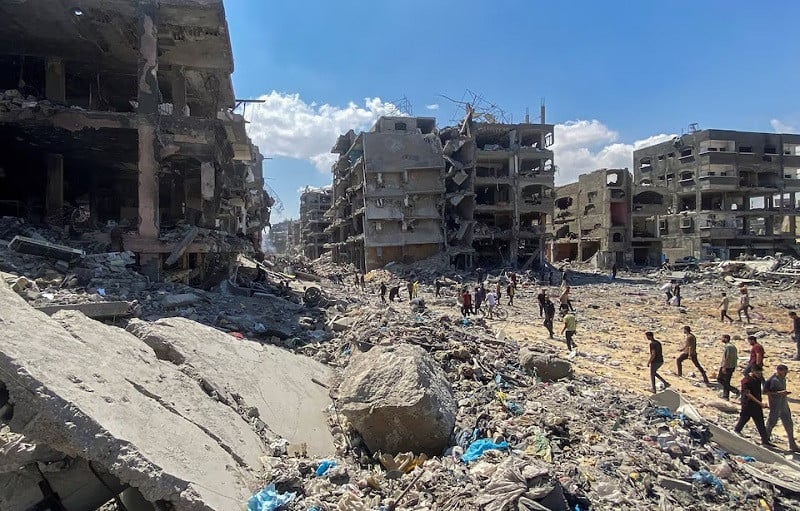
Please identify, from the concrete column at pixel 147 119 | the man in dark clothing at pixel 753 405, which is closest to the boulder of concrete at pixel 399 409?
the man in dark clothing at pixel 753 405

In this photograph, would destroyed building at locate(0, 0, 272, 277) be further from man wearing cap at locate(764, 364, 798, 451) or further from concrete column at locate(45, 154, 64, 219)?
man wearing cap at locate(764, 364, 798, 451)

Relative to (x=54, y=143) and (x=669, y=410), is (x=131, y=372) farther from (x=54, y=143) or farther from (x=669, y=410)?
(x=54, y=143)

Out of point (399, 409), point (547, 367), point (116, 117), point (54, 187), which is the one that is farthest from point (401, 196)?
point (399, 409)

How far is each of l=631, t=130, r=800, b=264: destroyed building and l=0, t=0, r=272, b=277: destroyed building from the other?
42378 mm

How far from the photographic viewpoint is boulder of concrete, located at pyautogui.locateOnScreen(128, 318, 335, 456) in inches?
229

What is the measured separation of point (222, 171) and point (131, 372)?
1433 cm

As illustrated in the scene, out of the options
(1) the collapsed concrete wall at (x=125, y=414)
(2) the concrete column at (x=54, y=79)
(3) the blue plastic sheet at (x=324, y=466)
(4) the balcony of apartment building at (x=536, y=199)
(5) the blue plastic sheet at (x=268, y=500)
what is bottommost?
(3) the blue plastic sheet at (x=324, y=466)

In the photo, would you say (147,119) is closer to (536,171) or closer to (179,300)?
(179,300)

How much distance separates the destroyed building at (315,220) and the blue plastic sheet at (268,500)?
60742 mm

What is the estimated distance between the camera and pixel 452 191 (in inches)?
1532

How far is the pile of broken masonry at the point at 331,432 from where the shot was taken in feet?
11.5

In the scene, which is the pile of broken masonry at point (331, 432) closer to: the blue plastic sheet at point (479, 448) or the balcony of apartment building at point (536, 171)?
the blue plastic sheet at point (479, 448)

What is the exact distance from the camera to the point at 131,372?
15.5 ft

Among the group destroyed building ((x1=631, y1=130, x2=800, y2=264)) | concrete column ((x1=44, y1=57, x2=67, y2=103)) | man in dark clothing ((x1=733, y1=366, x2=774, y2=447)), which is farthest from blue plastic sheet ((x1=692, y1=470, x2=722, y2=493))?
destroyed building ((x1=631, y1=130, x2=800, y2=264))
